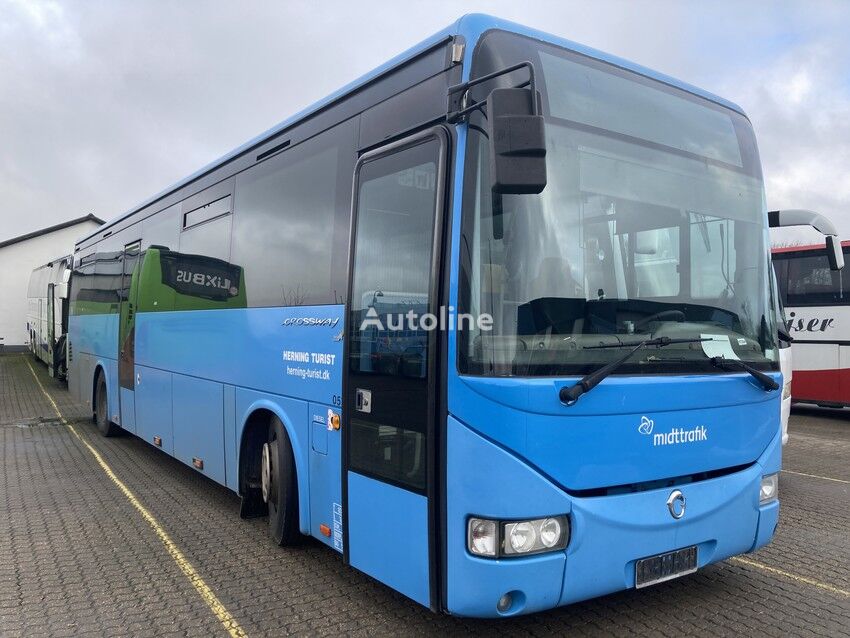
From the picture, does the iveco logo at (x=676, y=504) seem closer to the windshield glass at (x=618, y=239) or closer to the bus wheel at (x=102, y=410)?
the windshield glass at (x=618, y=239)

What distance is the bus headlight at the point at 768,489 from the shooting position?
4094 millimetres

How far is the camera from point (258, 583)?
4.69m

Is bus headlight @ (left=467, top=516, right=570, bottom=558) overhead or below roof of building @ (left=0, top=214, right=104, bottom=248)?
below

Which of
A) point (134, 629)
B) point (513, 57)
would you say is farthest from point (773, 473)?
point (134, 629)

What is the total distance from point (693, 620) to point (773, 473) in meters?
0.98

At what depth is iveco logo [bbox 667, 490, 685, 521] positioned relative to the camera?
360cm

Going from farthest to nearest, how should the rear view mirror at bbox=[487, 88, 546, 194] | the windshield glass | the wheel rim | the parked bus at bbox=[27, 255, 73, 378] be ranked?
the parked bus at bbox=[27, 255, 73, 378] < the wheel rim < the windshield glass < the rear view mirror at bbox=[487, 88, 546, 194]

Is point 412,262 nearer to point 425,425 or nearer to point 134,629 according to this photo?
point 425,425

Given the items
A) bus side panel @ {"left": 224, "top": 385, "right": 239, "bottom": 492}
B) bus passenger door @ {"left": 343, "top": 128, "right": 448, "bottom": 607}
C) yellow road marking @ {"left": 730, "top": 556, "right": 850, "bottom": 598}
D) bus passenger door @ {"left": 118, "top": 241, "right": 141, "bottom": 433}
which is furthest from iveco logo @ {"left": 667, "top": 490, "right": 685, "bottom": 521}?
bus passenger door @ {"left": 118, "top": 241, "right": 141, "bottom": 433}

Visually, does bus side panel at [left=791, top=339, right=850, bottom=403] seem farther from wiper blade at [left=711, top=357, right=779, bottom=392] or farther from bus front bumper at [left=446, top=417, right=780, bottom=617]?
bus front bumper at [left=446, top=417, right=780, bottom=617]

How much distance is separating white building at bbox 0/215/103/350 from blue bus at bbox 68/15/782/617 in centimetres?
3952

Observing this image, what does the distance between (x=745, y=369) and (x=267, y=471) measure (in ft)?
11.3

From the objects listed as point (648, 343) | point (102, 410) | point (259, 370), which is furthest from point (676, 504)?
point (102, 410)

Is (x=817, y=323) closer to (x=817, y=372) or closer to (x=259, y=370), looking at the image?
(x=817, y=372)
